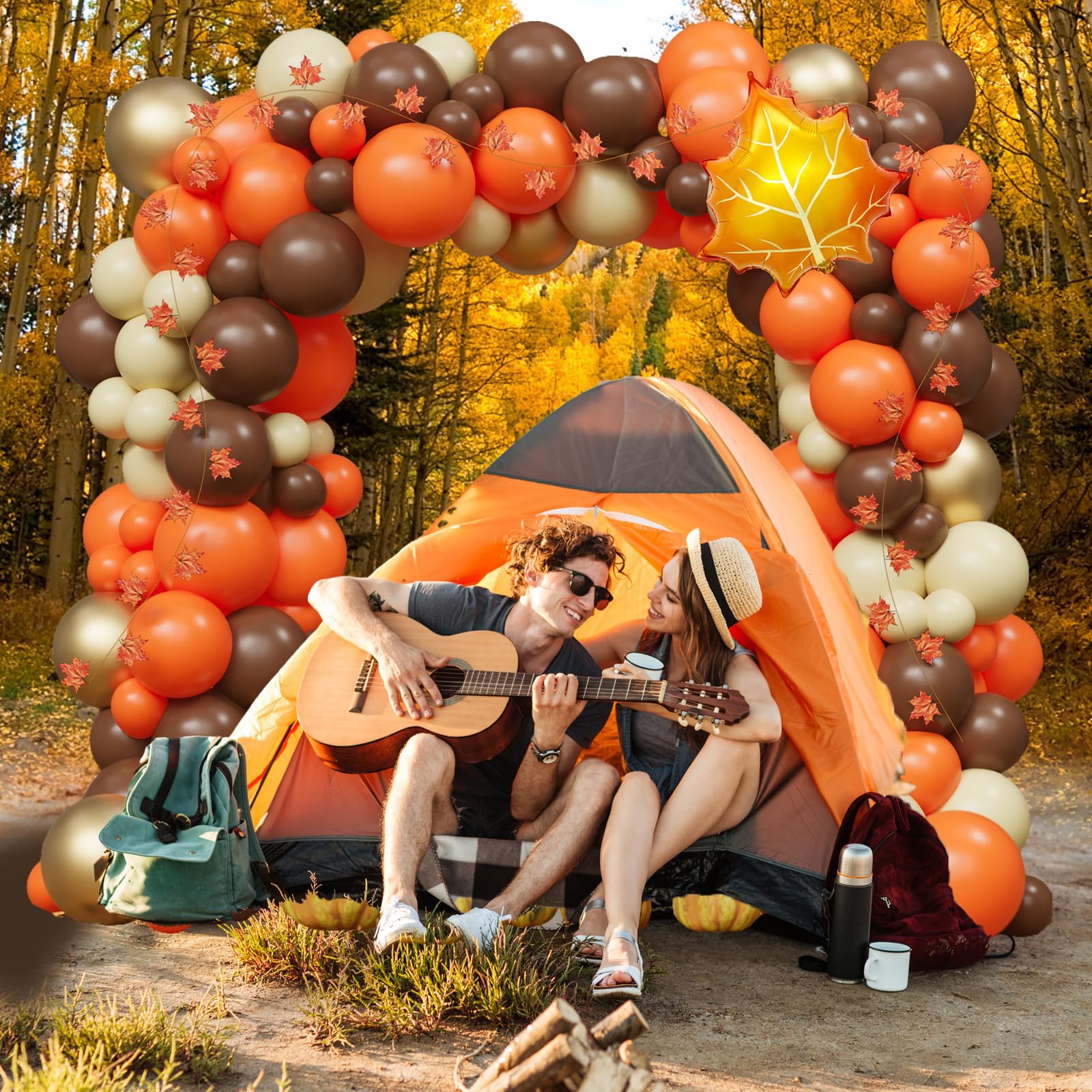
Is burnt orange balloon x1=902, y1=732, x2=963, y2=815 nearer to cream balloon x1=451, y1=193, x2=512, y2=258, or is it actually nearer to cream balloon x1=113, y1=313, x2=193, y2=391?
cream balloon x1=451, y1=193, x2=512, y2=258

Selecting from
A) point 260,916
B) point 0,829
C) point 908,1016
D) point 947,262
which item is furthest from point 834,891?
point 0,829

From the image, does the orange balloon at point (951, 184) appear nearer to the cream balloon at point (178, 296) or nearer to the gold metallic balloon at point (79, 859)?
the cream balloon at point (178, 296)

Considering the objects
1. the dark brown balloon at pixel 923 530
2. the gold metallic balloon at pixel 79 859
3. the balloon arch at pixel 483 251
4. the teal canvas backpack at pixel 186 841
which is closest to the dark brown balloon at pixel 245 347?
the balloon arch at pixel 483 251

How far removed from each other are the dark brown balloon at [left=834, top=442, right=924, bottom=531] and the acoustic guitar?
1289 millimetres

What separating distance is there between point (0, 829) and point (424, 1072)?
287cm

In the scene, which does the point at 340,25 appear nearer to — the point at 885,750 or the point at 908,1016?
the point at 885,750

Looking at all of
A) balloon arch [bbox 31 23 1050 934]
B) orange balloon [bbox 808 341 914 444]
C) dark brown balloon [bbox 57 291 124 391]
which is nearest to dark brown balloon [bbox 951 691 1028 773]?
balloon arch [bbox 31 23 1050 934]

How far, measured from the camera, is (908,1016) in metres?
2.97

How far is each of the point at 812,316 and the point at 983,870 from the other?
6.23 ft

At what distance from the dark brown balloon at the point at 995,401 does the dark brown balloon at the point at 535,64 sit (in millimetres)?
1663

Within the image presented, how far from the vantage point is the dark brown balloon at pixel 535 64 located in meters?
3.83

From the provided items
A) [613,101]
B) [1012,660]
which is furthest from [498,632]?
[1012,660]

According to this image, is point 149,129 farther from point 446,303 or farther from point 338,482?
point 446,303

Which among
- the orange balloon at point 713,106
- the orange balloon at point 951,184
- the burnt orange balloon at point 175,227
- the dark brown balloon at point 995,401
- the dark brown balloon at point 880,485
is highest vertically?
the orange balloon at point 713,106
